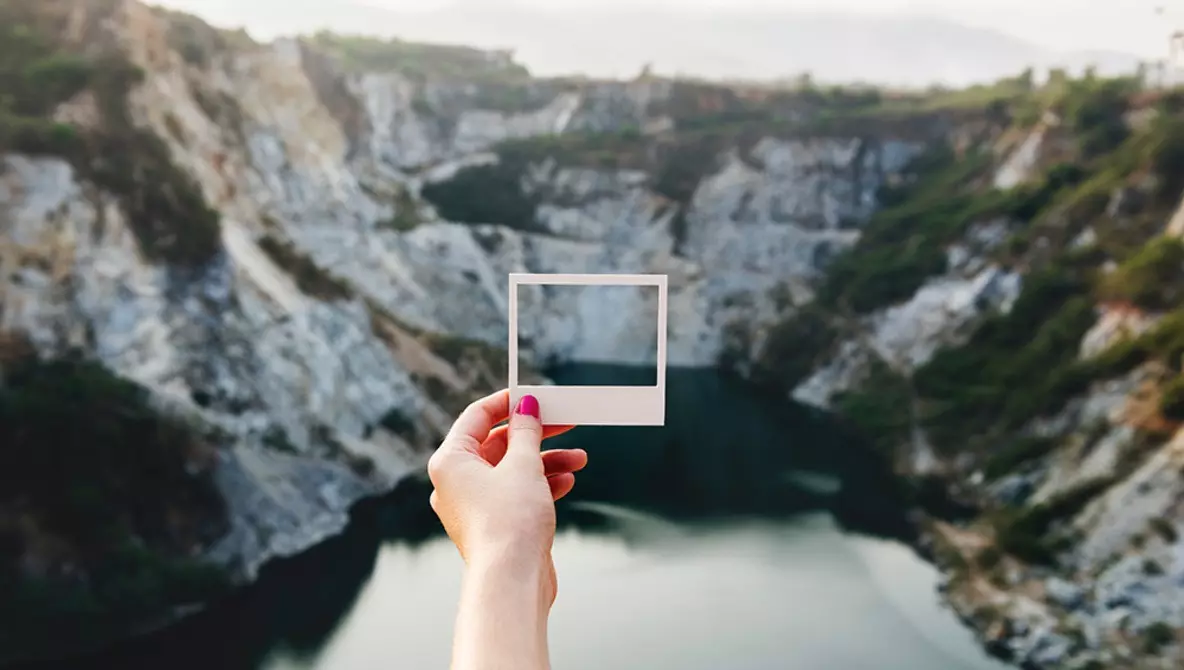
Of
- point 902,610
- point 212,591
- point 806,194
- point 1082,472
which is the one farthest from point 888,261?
point 212,591

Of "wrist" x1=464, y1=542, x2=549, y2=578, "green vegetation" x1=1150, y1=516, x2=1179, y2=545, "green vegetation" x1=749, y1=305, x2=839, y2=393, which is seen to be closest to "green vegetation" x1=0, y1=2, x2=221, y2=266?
"green vegetation" x1=1150, y1=516, x2=1179, y2=545

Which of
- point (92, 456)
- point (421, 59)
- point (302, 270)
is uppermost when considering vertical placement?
point (421, 59)

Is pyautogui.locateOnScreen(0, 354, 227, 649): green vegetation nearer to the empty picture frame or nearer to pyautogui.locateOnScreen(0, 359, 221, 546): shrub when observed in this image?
pyautogui.locateOnScreen(0, 359, 221, 546): shrub

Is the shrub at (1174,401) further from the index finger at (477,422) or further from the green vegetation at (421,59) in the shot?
the green vegetation at (421,59)

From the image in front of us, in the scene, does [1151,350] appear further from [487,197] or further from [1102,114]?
[487,197]

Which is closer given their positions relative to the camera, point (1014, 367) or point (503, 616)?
point (503, 616)

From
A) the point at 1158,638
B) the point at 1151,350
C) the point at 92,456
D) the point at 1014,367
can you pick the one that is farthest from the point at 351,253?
the point at 1158,638

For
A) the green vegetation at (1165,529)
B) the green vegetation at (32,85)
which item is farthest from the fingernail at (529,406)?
the green vegetation at (32,85)
